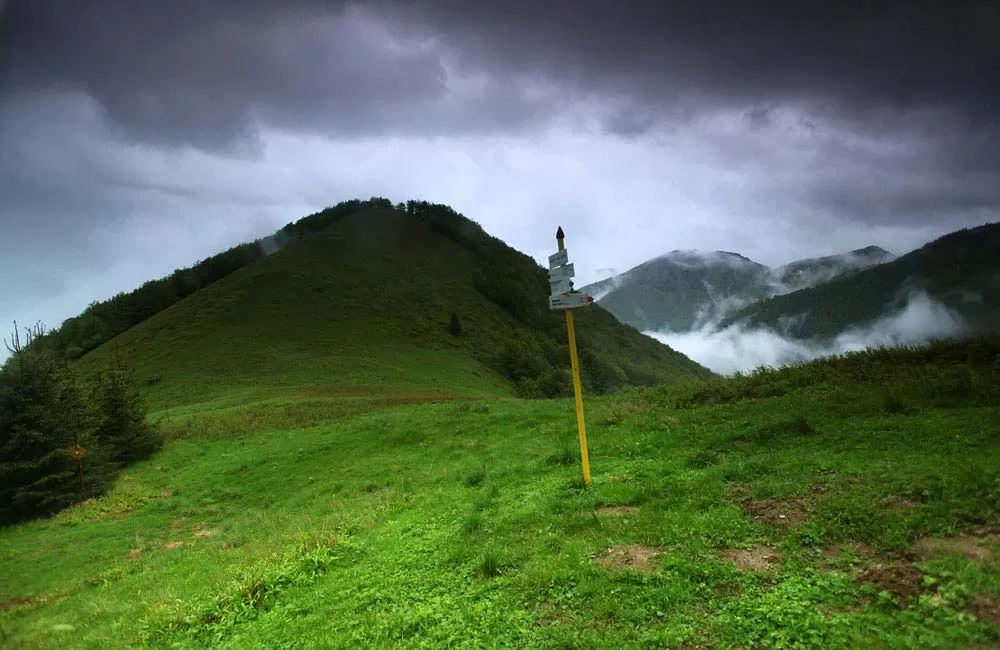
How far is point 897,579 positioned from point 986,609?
880 millimetres

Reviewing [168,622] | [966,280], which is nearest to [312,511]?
[168,622]

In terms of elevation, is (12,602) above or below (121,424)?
below

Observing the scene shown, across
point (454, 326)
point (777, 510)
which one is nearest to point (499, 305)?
point (454, 326)

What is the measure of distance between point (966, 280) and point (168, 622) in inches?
7974

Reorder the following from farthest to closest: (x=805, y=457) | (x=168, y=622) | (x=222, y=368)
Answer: (x=222, y=368) → (x=805, y=457) → (x=168, y=622)

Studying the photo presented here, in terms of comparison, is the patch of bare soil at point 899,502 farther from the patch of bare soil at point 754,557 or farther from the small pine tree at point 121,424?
the small pine tree at point 121,424

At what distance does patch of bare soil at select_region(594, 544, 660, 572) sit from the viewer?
304 inches

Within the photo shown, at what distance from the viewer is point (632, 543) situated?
849cm

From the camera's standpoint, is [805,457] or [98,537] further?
[98,537]

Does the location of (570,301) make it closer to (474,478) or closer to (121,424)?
(474,478)

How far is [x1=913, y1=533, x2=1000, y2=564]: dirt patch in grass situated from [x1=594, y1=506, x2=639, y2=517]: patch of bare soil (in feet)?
13.6

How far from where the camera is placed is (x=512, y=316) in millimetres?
123438

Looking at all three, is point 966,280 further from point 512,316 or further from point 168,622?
point 168,622

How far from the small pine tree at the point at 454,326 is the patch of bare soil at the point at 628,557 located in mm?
86835
